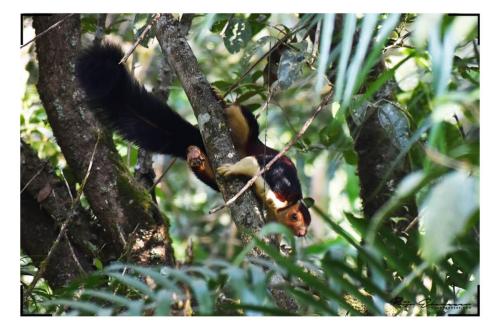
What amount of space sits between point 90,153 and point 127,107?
309 millimetres

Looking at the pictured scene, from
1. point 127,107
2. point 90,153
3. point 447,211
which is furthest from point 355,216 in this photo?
point 90,153

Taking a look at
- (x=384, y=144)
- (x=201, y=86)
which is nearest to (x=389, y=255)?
(x=201, y=86)

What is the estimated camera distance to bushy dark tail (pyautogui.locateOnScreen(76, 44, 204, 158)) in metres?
2.65

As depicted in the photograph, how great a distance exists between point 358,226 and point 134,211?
5.26ft

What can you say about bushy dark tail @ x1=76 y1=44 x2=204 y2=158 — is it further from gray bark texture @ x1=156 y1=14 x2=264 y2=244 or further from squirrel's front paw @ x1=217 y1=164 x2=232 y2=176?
squirrel's front paw @ x1=217 y1=164 x2=232 y2=176

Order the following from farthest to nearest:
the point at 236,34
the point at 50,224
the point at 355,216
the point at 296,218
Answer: the point at 296,218 < the point at 50,224 < the point at 236,34 < the point at 355,216

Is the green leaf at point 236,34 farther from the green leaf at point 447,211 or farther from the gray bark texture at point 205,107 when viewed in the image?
the green leaf at point 447,211

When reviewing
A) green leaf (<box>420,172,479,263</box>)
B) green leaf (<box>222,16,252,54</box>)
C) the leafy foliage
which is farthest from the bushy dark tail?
green leaf (<box>420,172,479,263</box>)

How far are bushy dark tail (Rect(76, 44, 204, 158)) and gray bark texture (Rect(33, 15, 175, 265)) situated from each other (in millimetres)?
184

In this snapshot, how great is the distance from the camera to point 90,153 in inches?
123

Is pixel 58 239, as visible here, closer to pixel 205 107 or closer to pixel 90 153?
pixel 205 107

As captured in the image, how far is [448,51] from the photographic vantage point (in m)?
1.36
